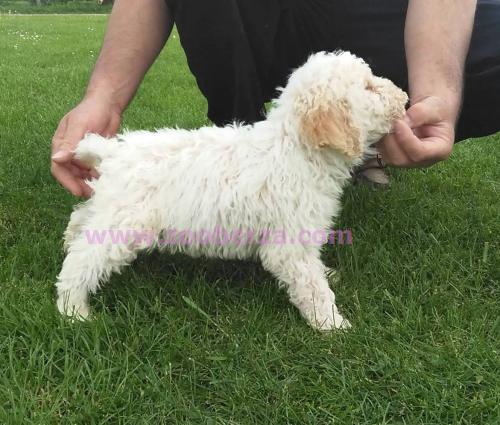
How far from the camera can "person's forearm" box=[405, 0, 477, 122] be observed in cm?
249

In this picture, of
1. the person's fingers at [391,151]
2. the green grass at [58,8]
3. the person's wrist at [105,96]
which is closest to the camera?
the person's fingers at [391,151]

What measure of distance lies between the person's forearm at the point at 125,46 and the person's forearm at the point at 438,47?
134cm

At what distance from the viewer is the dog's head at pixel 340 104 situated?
2170mm

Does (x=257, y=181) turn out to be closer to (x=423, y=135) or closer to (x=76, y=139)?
(x=423, y=135)

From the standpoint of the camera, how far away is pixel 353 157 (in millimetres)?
2252

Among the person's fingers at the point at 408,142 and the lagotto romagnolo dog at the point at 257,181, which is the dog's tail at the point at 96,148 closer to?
the lagotto romagnolo dog at the point at 257,181

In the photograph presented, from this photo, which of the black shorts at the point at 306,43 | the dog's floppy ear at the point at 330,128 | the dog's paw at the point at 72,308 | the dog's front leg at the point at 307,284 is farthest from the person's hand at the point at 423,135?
the dog's paw at the point at 72,308

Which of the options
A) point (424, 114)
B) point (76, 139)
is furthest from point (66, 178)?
point (424, 114)

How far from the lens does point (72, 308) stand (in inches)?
90.9

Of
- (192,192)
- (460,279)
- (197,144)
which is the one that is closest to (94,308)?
(192,192)

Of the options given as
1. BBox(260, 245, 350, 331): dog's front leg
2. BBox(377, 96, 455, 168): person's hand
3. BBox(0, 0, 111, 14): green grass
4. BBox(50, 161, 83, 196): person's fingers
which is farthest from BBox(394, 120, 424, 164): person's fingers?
BBox(0, 0, 111, 14): green grass

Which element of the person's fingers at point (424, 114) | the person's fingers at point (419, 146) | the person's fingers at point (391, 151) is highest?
the person's fingers at point (424, 114)

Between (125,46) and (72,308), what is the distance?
1.44 metres

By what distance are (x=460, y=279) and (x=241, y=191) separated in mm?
1228
